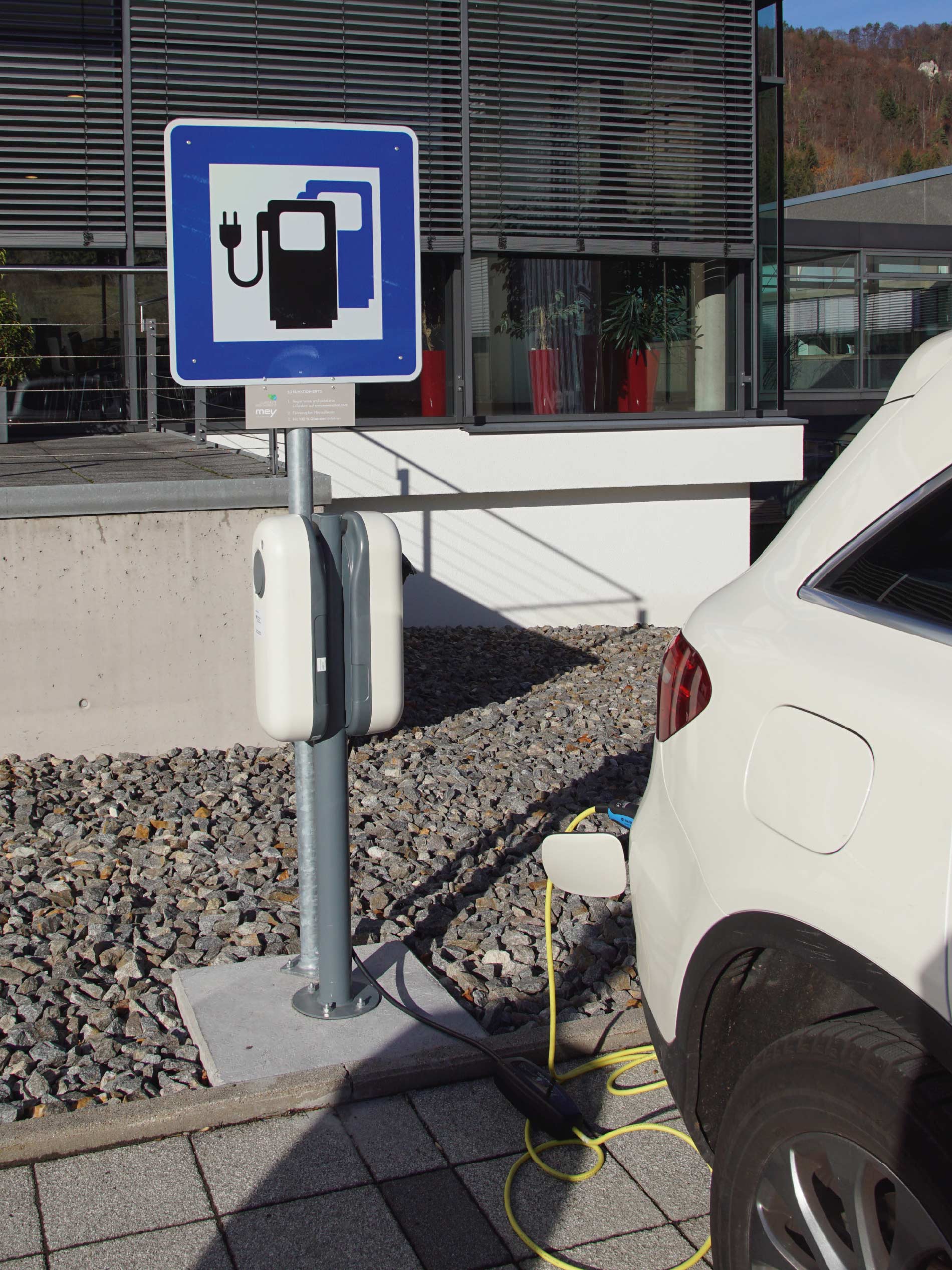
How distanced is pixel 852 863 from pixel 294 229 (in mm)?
2440

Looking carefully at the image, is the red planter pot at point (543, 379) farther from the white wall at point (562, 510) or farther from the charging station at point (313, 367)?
the charging station at point (313, 367)

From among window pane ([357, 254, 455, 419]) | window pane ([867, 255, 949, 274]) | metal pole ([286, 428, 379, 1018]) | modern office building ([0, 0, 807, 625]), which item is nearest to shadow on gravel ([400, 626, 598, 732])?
modern office building ([0, 0, 807, 625])

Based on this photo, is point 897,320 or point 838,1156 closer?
point 838,1156

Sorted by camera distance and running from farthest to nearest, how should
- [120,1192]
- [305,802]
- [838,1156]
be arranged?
[305,802] → [120,1192] → [838,1156]

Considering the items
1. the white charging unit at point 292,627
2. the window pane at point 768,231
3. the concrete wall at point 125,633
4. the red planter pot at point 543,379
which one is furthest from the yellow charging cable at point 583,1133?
the window pane at point 768,231

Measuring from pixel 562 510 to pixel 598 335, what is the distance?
1.65 m

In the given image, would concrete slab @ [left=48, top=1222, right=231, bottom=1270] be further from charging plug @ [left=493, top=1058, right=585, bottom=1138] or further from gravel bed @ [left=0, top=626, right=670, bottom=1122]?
charging plug @ [left=493, top=1058, right=585, bottom=1138]

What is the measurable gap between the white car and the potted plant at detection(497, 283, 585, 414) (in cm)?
Answer: 890

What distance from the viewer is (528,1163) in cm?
306

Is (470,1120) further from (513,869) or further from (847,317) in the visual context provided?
(847,317)

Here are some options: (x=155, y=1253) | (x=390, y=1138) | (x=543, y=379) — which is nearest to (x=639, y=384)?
(x=543, y=379)

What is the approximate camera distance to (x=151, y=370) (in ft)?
34.2

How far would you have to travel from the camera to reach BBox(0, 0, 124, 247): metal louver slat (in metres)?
10.3

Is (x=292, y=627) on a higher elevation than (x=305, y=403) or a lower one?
lower
